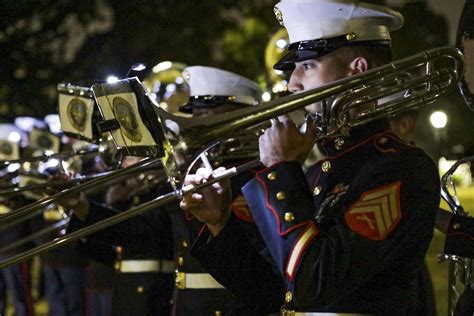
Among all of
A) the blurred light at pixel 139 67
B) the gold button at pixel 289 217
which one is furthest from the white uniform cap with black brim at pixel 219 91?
the gold button at pixel 289 217

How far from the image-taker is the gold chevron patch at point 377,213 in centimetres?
312

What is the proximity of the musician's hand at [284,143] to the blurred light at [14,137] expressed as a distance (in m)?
5.60

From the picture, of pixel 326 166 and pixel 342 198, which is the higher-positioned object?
pixel 326 166

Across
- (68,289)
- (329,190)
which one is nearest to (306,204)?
(329,190)

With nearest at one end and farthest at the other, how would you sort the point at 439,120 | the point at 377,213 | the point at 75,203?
the point at 377,213 → the point at 75,203 → the point at 439,120

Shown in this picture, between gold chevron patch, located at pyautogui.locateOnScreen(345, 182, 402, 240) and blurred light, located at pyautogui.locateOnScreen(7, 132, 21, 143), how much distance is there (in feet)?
18.7

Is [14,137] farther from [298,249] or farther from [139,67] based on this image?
[298,249]

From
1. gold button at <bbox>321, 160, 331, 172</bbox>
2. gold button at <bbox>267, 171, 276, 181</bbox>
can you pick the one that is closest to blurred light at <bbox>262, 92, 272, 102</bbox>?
gold button at <bbox>321, 160, 331, 172</bbox>

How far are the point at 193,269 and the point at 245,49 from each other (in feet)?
56.9

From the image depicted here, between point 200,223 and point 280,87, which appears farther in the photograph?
point 280,87

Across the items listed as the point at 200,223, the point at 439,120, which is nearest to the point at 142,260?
the point at 200,223

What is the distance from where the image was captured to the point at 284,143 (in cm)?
312

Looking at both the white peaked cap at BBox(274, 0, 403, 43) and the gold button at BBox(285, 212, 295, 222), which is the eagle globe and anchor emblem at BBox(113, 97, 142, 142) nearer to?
the gold button at BBox(285, 212, 295, 222)

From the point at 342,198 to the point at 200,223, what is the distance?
1975mm
